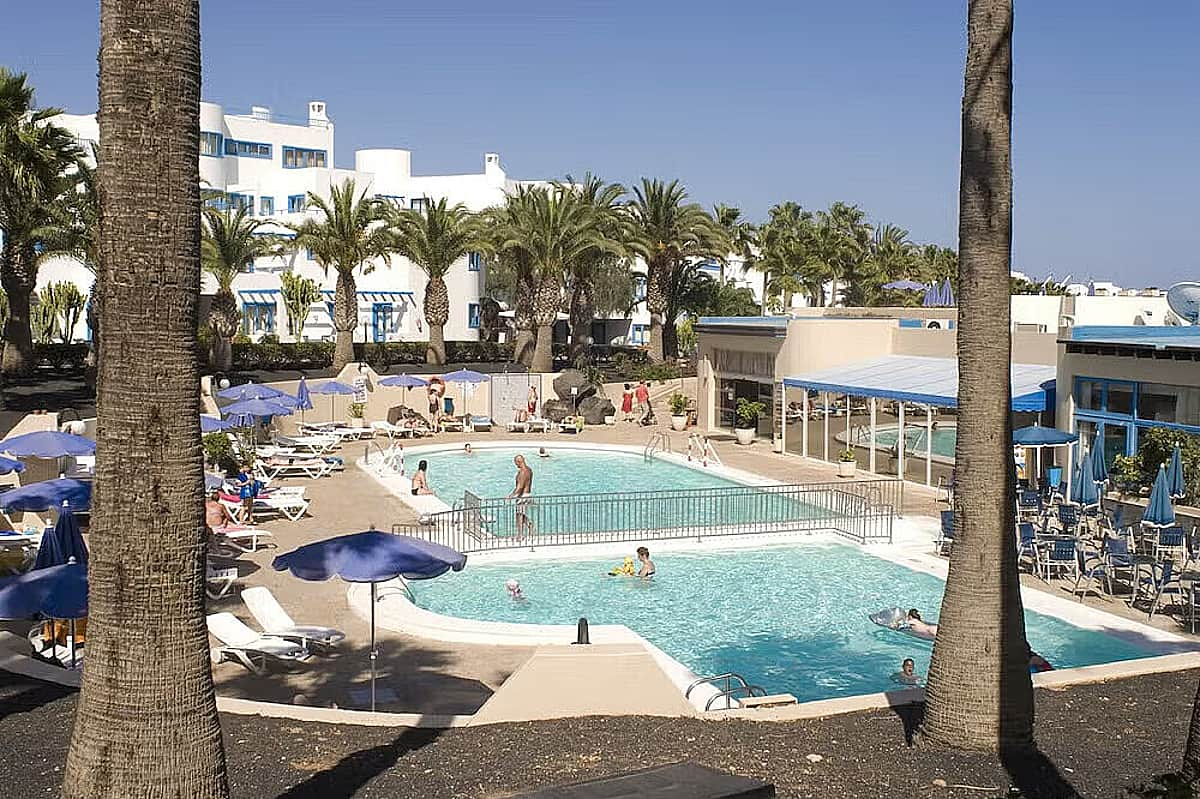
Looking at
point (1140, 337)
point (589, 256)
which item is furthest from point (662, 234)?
point (1140, 337)

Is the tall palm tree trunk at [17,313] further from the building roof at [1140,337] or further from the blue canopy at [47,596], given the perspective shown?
the building roof at [1140,337]

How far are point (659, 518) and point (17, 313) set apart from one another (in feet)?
70.2

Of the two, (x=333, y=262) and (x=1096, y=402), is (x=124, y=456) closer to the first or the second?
(x=1096, y=402)

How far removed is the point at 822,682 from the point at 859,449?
17.2m

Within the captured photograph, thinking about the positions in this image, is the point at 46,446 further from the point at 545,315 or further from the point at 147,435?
the point at 545,315

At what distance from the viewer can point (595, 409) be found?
3825 centimetres

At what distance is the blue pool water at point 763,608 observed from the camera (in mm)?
14031

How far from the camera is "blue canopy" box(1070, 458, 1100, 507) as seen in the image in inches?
737

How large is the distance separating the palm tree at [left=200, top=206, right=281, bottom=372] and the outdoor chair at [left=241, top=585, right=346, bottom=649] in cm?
2829

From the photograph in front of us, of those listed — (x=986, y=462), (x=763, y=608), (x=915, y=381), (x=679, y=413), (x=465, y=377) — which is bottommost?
(x=763, y=608)

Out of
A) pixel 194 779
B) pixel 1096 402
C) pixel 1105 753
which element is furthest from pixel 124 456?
pixel 1096 402

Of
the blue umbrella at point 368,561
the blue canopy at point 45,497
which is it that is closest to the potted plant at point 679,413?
the blue canopy at point 45,497

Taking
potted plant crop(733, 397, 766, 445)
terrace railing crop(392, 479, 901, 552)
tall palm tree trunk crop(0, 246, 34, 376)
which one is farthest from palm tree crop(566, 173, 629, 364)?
terrace railing crop(392, 479, 901, 552)

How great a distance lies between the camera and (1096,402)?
21.6m
